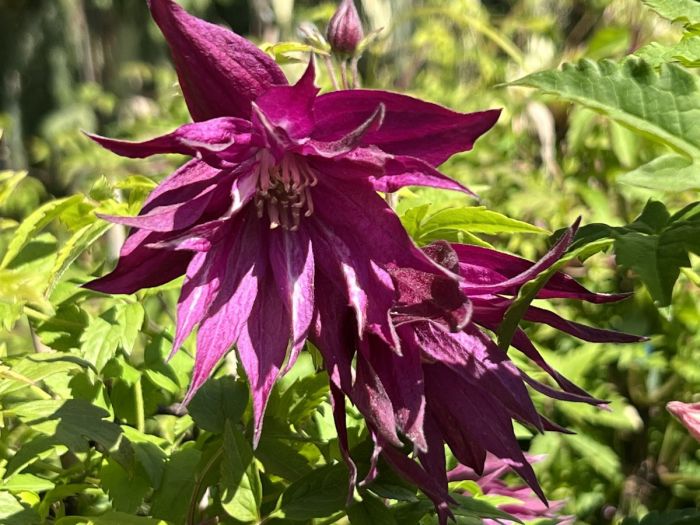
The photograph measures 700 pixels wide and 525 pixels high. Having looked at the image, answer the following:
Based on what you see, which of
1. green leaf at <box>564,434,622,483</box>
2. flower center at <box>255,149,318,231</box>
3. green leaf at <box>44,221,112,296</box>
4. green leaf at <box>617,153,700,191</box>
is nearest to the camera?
green leaf at <box>617,153,700,191</box>

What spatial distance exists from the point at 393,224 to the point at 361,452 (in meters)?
0.17

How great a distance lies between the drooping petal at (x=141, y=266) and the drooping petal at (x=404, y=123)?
123 millimetres

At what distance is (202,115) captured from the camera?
0.57m

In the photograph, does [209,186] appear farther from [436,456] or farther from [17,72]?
[17,72]

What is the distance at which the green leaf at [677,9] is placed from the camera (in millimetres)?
539

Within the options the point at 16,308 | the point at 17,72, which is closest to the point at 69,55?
the point at 17,72

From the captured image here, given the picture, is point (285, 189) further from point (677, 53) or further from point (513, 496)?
point (513, 496)

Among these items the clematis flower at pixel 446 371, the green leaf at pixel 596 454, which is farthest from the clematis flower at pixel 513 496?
the green leaf at pixel 596 454

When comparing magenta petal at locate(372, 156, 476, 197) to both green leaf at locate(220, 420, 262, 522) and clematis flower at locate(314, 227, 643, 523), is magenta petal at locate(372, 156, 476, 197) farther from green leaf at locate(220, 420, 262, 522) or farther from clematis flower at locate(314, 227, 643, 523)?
green leaf at locate(220, 420, 262, 522)

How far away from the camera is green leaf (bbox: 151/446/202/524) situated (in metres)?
0.63

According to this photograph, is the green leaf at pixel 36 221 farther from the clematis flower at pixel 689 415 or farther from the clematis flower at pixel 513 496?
the clematis flower at pixel 689 415

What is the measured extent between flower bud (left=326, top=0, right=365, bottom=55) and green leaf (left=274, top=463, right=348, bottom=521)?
0.43 meters

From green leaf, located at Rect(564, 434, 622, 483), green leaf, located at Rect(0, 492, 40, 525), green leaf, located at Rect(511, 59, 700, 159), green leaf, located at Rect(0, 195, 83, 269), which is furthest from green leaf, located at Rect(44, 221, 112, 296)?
green leaf, located at Rect(564, 434, 622, 483)

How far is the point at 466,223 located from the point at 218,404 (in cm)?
23
